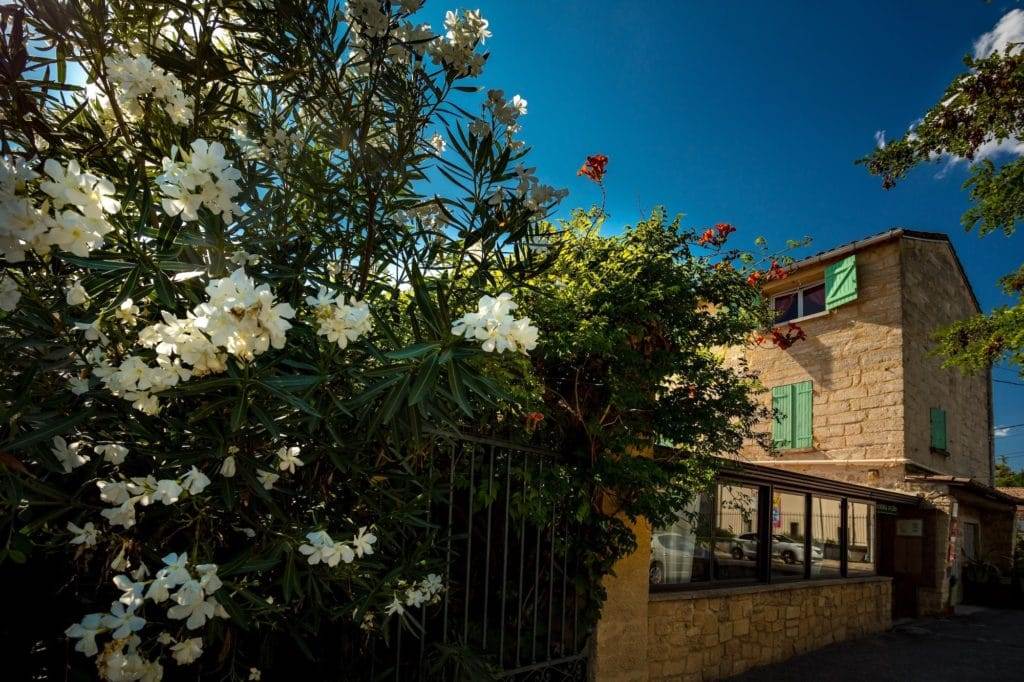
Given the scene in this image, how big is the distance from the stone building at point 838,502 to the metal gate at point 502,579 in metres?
0.51

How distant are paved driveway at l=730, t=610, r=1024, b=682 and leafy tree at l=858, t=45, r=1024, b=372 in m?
3.66

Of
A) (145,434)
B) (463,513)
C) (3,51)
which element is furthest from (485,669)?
(3,51)

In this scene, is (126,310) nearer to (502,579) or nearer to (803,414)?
(502,579)

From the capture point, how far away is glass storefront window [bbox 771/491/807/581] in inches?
291

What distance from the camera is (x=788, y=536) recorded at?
805 cm

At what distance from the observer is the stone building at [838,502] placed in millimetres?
5402

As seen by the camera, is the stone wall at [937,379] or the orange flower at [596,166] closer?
the orange flower at [596,166]

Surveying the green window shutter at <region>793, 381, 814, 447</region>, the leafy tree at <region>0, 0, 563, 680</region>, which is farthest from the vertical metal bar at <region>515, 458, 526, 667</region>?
the green window shutter at <region>793, 381, 814, 447</region>

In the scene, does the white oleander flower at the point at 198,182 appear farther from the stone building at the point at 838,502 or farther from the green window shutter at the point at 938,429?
the green window shutter at the point at 938,429

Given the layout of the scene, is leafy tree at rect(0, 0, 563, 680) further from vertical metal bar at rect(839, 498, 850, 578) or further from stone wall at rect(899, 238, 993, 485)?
stone wall at rect(899, 238, 993, 485)

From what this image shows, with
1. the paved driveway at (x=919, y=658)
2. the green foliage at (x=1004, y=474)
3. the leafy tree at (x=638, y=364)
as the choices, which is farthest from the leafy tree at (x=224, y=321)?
the green foliage at (x=1004, y=474)

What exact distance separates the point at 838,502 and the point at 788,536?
1.88 m

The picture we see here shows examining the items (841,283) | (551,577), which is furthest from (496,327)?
(841,283)

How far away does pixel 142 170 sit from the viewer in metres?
1.84
